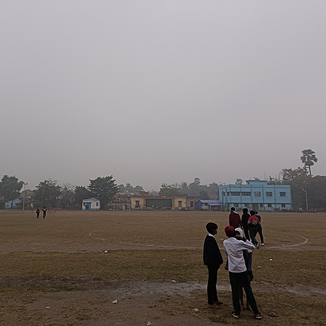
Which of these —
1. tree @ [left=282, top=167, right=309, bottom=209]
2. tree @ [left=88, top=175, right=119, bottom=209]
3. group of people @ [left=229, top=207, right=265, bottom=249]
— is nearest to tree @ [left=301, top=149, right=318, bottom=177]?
tree @ [left=282, top=167, right=309, bottom=209]

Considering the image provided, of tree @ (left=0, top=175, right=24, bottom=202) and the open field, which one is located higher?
tree @ (left=0, top=175, right=24, bottom=202)

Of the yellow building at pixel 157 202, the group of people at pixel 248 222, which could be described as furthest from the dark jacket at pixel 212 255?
the yellow building at pixel 157 202

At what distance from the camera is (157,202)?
4503 inches

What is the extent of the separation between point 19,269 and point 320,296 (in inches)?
352

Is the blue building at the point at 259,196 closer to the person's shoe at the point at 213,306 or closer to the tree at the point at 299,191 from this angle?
the tree at the point at 299,191

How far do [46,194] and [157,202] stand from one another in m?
37.3

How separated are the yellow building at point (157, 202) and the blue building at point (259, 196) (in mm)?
15696

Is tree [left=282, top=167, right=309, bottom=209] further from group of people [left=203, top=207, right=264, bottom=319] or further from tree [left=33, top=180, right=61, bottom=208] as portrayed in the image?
group of people [left=203, top=207, right=264, bottom=319]

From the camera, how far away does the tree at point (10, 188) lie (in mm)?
126250

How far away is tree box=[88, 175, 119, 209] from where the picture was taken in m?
105

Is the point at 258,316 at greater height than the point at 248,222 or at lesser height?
lesser

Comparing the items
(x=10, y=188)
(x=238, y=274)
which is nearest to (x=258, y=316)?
(x=238, y=274)

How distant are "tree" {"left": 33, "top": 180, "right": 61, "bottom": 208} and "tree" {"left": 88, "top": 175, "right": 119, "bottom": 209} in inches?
456

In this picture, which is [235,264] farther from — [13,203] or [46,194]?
[13,203]
